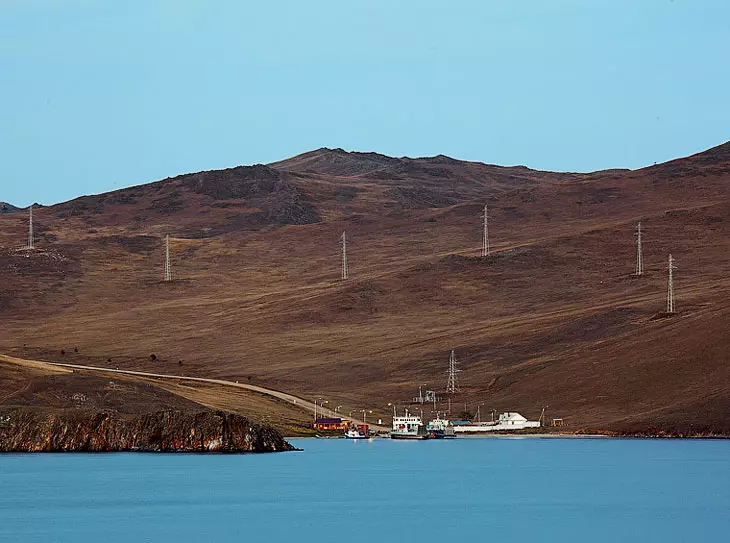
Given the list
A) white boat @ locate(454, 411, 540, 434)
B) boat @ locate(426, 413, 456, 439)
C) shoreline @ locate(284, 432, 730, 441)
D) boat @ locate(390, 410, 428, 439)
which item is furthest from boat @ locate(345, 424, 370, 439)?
white boat @ locate(454, 411, 540, 434)

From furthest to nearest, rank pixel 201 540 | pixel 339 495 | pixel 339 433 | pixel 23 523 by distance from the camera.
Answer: pixel 339 433, pixel 339 495, pixel 23 523, pixel 201 540

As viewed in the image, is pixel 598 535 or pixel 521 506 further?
pixel 521 506

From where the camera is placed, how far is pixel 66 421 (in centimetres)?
14038

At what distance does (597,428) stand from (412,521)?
299ft

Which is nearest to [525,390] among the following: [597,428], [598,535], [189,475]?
[597,428]

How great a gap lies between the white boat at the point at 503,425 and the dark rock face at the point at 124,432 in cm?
4899

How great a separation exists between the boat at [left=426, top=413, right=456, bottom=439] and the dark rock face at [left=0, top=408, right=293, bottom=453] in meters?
45.8

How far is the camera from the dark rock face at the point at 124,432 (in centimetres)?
13875

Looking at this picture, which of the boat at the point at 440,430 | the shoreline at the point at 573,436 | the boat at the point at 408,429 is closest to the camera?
the shoreline at the point at 573,436

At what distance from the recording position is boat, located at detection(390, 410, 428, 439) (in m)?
180

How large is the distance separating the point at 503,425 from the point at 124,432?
195 ft

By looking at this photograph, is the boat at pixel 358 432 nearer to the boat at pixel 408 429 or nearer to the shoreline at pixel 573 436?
the shoreline at pixel 573 436

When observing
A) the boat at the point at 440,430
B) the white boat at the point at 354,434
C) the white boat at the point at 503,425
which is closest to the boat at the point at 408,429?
the boat at the point at 440,430

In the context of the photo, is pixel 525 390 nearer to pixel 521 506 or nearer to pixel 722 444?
pixel 722 444
